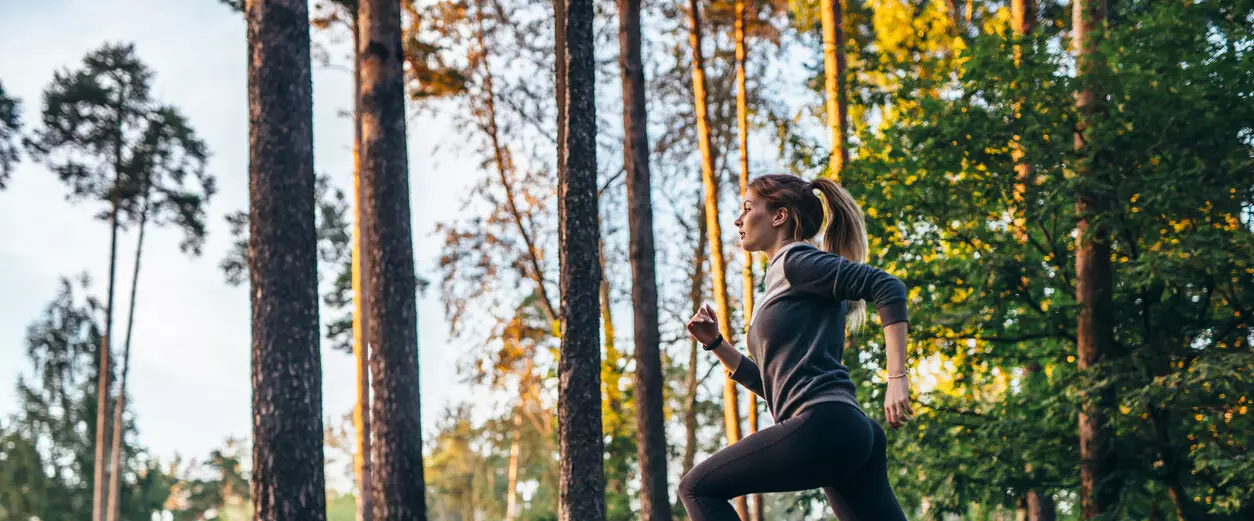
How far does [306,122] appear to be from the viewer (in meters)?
8.55

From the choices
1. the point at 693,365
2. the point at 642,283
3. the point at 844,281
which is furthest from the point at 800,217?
the point at 693,365

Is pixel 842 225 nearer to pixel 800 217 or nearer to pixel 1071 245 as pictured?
pixel 800 217

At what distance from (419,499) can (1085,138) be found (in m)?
8.22

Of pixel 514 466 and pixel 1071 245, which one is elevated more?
pixel 514 466

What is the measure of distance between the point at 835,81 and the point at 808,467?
1401 centimetres

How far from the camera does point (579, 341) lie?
10188mm

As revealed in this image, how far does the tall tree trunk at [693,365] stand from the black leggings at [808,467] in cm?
1859

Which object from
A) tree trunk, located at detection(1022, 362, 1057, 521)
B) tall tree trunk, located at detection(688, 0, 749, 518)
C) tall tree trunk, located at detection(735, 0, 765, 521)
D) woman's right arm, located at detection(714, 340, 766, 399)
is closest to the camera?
woman's right arm, located at detection(714, 340, 766, 399)

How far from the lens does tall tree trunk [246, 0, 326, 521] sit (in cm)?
812

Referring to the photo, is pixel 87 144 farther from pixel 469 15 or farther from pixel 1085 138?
pixel 1085 138

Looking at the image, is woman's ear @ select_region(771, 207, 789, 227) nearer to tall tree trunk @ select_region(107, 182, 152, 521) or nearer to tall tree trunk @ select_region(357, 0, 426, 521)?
tall tree trunk @ select_region(357, 0, 426, 521)

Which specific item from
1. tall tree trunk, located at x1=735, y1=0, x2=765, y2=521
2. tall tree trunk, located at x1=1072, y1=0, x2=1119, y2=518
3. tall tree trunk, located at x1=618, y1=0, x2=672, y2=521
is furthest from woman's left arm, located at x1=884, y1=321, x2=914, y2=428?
tall tree trunk, located at x1=735, y1=0, x2=765, y2=521

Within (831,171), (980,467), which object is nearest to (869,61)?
(831,171)

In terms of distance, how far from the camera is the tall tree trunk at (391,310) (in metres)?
10.4
